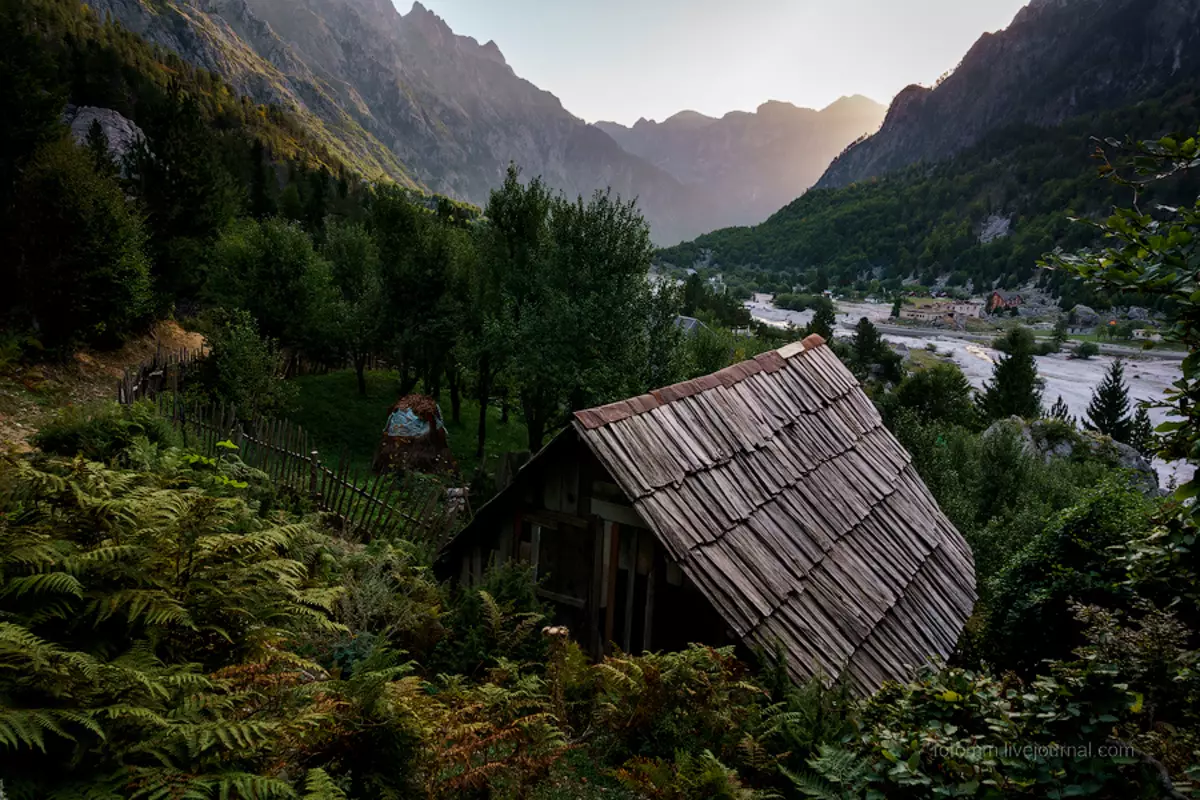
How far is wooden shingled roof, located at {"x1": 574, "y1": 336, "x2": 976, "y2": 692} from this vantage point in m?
6.47

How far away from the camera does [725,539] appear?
6.80 metres

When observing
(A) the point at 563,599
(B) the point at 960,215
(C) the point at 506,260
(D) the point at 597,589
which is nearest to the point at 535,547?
(A) the point at 563,599

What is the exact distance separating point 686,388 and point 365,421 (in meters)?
22.9

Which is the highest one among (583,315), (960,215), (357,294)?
(960,215)

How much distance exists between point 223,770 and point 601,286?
22.4 metres

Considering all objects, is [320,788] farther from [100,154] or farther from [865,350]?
[865,350]

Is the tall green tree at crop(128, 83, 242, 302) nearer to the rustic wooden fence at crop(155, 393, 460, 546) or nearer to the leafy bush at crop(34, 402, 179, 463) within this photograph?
the rustic wooden fence at crop(155, 393, 460, 546)

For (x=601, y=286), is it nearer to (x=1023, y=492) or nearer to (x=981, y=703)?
(x=1023, y=492)

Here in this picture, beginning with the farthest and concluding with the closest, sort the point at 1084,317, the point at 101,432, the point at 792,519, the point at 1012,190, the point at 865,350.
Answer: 1. the point at 1012,190
2. the point at 1084,317
3. the point at 865,350
4. the point at 101,432
5. the point at 792,519

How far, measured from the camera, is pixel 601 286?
24609mm

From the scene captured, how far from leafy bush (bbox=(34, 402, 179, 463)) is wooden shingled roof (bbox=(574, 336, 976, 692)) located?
7620 mm

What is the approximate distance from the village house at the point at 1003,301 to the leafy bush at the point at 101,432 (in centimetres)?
13662

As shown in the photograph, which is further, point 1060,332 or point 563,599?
point 1060,332

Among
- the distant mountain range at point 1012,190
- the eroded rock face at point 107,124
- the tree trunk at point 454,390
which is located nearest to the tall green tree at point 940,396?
the tree trunk at point 454,390
